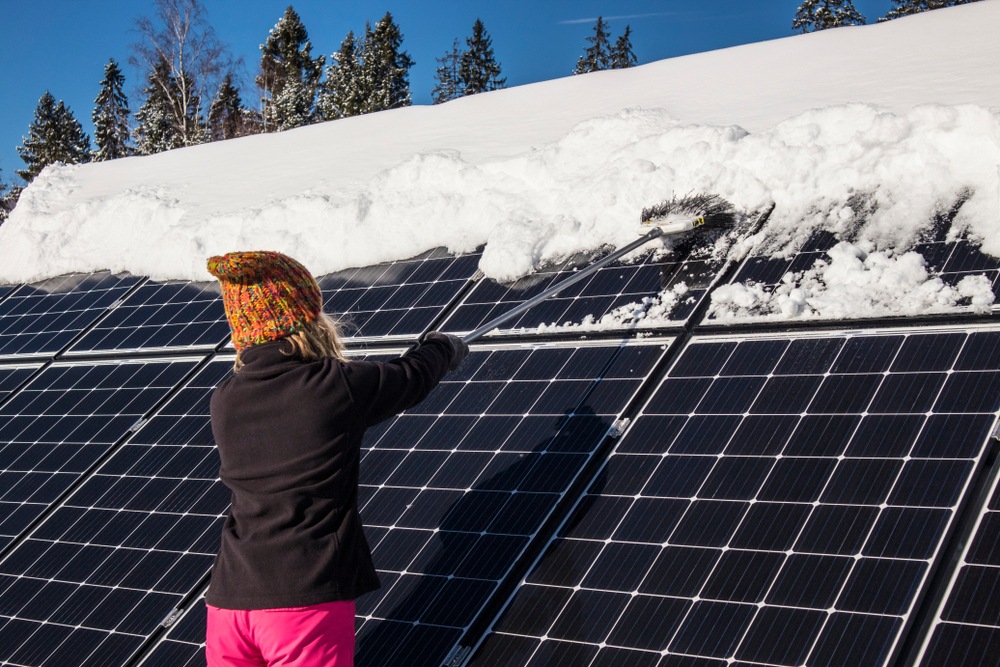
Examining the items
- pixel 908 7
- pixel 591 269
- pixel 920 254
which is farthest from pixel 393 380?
pixel 908 7

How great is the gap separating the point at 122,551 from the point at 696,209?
4298mm

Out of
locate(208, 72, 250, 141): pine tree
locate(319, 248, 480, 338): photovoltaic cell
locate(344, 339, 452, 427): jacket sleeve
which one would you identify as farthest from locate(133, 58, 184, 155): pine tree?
locate(344, 339, 452, 427): jacket sleeve

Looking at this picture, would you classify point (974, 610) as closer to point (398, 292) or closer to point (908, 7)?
point (398, 292)

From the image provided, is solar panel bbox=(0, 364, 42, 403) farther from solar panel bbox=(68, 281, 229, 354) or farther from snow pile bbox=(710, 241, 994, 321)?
snow pile bbox=(710, 241, 994, 321)

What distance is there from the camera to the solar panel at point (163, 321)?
8.69 metres

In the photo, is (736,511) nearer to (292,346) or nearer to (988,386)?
(988,386)

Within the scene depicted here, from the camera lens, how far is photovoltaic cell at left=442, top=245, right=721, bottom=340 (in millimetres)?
6176

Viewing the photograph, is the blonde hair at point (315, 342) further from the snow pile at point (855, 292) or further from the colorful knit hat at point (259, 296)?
the snow pile at point (855, 292)

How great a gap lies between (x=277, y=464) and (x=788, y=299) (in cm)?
310

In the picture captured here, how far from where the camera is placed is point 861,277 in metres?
5.55

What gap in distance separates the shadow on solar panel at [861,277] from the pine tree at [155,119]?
205 feet

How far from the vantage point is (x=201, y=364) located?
817 centimetres

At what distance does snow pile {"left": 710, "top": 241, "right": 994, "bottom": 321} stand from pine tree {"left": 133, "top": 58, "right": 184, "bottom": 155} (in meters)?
62.7

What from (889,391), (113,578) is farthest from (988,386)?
(113,578)
